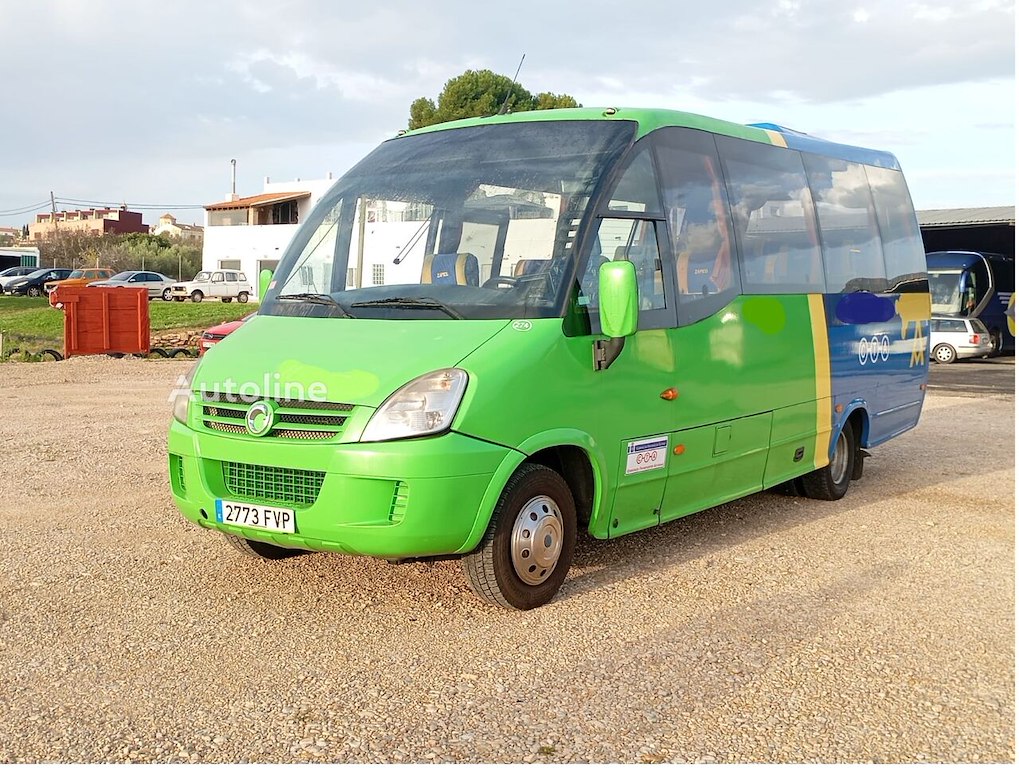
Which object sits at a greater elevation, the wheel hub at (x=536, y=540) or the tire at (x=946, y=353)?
the wheel hub at (x=536, y=540)

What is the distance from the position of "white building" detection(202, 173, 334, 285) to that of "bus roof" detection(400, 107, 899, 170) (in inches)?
1856

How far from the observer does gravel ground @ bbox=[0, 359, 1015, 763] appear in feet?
12.7

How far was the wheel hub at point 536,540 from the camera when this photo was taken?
521cm

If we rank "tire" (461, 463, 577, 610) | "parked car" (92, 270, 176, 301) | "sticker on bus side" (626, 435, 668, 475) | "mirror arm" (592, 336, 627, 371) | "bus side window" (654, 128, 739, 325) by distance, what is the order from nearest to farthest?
"tire" (461, 463, 577, 610) < "mirror arm" (592, 336, 627, 371) < "sticker on bus side" (626, 435, 668, 475) < "bus side window" (654, 128, 739, 325) < "parked car" (92, 270, 176, 301)

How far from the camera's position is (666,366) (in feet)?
19.6

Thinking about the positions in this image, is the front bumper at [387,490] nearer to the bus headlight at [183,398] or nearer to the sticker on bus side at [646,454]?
the bus headlight at [183,398]

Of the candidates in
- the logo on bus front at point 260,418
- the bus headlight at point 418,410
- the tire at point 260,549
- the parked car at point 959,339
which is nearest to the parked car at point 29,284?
the parked car at point 959,339

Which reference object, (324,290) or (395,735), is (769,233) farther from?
(395,735)

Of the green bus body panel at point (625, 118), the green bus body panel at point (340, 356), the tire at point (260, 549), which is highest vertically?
the green bus body panel at point (625, 118)

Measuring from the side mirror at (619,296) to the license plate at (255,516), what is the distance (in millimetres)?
1780

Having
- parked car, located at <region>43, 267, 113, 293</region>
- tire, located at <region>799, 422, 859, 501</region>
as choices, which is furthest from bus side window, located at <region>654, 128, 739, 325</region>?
parked car, located at <region>43, 267, 113, 293</region>

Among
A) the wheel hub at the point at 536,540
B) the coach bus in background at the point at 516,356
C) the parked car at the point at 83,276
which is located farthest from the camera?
the parked car at the point at 83,276

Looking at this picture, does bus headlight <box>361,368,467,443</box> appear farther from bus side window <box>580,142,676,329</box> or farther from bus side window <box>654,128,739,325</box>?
bus side window <box>654,128,739,325</box>

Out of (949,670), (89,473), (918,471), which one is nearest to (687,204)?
(949,670)
